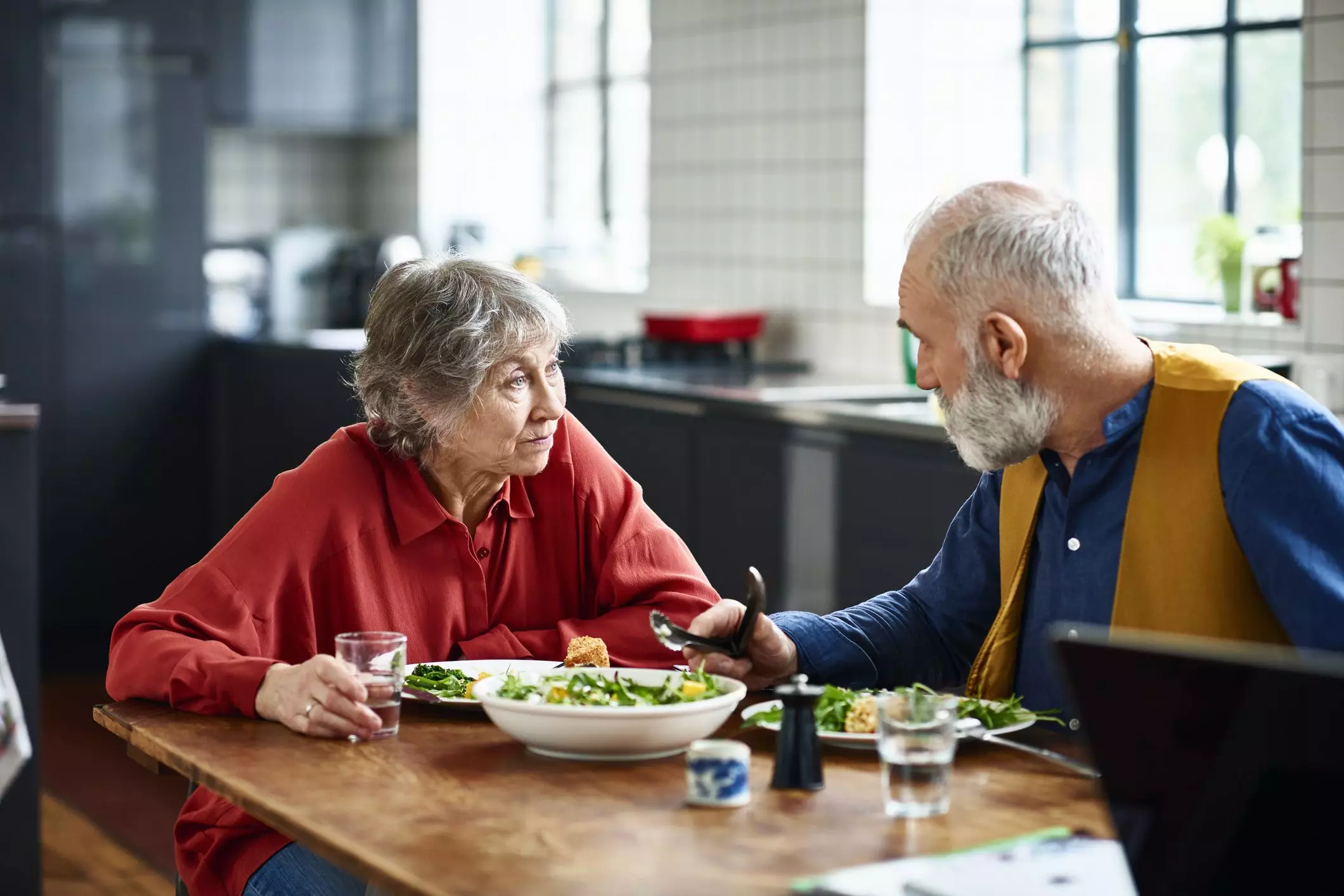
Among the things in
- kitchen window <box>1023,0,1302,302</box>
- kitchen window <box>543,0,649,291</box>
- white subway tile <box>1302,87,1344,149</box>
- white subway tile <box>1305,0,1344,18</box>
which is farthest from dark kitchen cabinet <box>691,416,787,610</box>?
kitchen window <box>543,0,649,291</box>

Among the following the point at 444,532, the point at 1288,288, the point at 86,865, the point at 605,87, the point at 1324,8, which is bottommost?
the point at 86,865

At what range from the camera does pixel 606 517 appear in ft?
7.54

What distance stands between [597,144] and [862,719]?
5210 mm

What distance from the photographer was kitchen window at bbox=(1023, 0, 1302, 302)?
13.6 feet

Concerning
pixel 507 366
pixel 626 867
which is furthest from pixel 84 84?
pixel 626 867

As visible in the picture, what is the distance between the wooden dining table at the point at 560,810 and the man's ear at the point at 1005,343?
1.31ft

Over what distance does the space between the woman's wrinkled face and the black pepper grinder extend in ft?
2.41

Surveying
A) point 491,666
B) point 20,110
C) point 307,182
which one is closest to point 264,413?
point 20,110

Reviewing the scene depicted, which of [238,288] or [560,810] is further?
[238,288]

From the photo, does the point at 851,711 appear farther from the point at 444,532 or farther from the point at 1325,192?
the point at 1325,192

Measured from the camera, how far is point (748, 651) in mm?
1934

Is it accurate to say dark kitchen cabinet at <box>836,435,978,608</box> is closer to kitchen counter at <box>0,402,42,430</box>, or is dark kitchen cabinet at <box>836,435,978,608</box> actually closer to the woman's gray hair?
the woman's gray hair

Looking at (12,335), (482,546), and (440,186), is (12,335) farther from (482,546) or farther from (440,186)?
(482,546)

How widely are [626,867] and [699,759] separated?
179 millimetres
